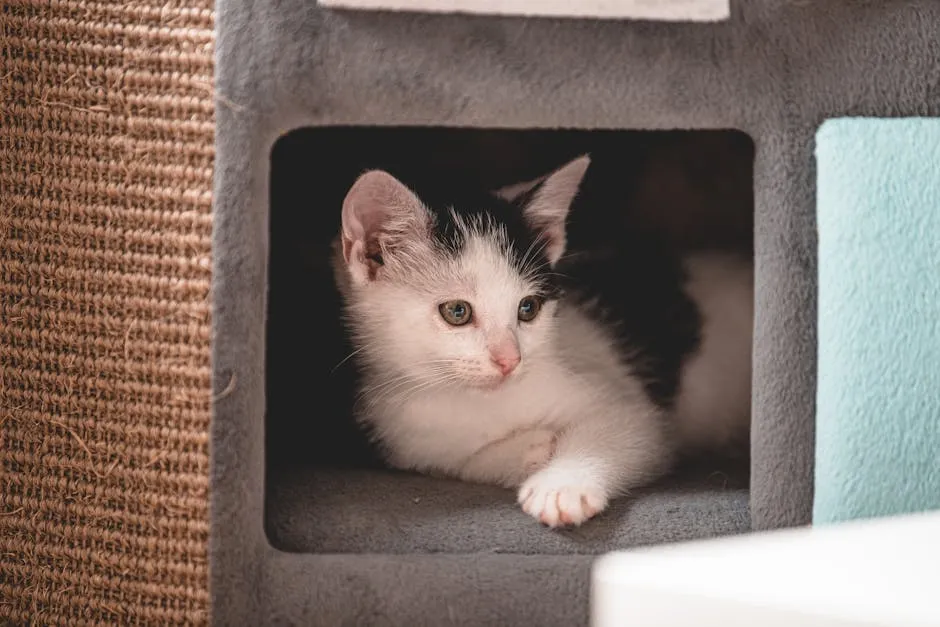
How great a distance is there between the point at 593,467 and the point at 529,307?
31 cm

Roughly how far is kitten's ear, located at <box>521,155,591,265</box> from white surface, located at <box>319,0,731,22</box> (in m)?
0.32

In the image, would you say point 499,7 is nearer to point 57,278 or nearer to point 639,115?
point 639,115

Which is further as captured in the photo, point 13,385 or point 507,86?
point 13,385

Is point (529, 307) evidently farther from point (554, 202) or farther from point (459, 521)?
→ point (459, 521)

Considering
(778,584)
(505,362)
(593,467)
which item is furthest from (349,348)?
(778,584)

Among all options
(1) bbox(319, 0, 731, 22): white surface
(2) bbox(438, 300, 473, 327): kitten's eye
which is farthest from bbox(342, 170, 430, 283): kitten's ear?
(1) bbox(319, 0, 731, 22): white surface

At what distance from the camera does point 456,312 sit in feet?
4.68

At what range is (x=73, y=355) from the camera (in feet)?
4.46

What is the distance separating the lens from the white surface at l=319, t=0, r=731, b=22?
3.79ft

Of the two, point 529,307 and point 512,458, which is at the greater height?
point 529,307

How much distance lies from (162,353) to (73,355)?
0.16m

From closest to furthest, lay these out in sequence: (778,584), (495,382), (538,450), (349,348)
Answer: (778,584)
(495,382)
(538,450)
(349,348)

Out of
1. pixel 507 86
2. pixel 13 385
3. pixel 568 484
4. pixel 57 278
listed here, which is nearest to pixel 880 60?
pixel 507 86

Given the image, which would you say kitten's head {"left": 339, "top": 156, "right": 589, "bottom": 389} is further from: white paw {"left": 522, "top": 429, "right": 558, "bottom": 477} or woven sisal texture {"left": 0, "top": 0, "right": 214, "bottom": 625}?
woven sisal texture {"left": 0, "top": 0, "right": 214, "bottom": 625}
